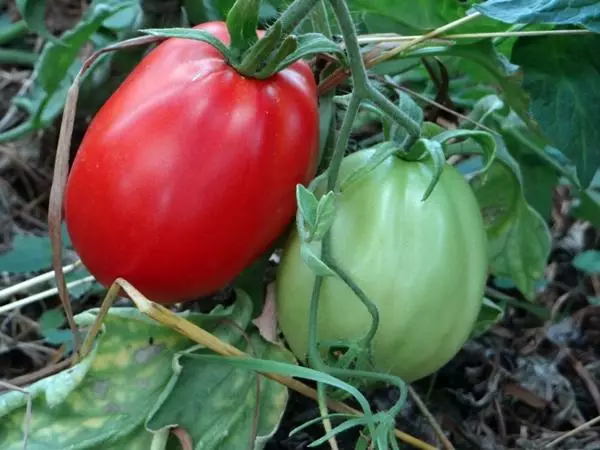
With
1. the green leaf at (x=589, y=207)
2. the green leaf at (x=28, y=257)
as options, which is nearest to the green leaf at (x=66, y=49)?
the green leaf at (x=28, y=257)

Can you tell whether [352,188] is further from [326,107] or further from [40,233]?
[40,233]

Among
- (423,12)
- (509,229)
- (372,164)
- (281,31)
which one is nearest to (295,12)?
(281,31)

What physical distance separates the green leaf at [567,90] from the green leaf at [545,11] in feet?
0.24

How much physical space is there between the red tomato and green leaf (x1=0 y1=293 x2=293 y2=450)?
48mm

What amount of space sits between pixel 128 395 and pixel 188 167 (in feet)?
0.60

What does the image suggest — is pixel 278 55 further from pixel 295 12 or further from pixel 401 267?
pixel 401 267

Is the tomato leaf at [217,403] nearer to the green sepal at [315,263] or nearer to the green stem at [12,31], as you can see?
the green sepal at [315,263]

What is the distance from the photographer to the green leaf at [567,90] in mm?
740

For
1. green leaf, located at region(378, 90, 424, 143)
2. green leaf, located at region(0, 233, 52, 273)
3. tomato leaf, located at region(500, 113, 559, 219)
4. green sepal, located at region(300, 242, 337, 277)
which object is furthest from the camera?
tomato leaf, located at region(500, 113, 559, 219)

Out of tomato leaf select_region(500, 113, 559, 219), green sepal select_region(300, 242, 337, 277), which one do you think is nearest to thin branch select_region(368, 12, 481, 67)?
green sepal select_region(300, 242, 337, 277)

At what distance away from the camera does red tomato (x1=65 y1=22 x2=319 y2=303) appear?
635 mm

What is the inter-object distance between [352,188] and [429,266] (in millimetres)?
82

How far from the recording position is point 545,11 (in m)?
0.66

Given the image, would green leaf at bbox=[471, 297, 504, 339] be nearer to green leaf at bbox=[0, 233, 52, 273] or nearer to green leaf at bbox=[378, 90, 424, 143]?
green leaf at bbox=[378, 90, 424, 143]
